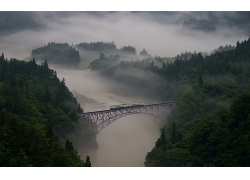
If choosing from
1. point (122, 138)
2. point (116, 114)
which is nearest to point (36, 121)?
point (116, 114)

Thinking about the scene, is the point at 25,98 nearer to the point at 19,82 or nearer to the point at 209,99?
the point at 19,82

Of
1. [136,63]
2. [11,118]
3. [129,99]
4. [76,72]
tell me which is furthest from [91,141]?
[76,72]

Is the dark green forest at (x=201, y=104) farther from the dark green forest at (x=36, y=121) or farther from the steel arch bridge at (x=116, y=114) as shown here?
the dark green forest at (x=36, y=121)

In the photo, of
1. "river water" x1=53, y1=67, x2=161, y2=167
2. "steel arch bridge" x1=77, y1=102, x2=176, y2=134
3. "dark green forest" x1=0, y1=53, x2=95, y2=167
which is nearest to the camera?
"dark green forest" x1=0, y1=53, x2=95, y2=167

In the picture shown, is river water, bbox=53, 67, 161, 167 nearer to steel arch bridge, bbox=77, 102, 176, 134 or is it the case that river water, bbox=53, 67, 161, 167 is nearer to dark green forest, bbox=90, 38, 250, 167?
steel arch bridge, bbox=77, 102, 176, 134

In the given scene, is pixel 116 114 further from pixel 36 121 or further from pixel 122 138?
pixel 36 121
